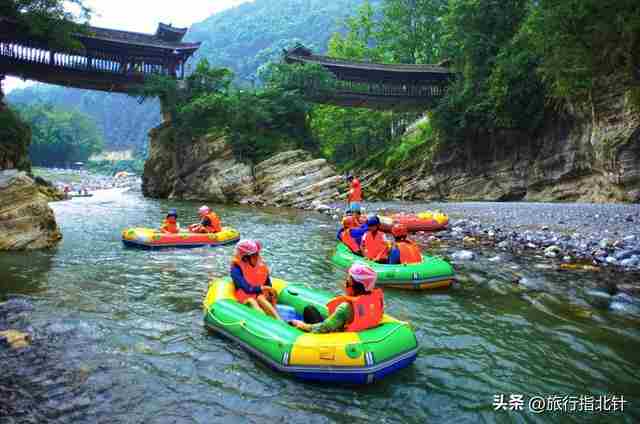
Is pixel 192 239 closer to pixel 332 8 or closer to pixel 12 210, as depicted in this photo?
pixel 12 210

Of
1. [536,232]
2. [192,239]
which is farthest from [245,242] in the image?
[536,232]

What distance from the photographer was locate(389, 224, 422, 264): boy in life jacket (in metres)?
7.61

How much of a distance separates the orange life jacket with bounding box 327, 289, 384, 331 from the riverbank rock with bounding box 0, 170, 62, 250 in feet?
29.0

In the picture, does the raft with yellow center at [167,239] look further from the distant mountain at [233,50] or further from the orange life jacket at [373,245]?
the distant mountain at [233,50]

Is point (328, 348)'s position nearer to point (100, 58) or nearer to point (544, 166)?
point (544, 166)

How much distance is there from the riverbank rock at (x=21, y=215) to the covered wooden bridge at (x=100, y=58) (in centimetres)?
1702

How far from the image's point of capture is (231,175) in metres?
26.8

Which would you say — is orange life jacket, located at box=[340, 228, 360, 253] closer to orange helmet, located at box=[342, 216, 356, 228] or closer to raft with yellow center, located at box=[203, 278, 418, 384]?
orange helmet, located at box=[342, 216, 356, 228]

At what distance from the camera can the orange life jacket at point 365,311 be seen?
4449mm

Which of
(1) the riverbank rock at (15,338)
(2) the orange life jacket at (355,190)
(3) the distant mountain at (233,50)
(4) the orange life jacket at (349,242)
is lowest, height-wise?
(1) the riverbank rock at (15,338)

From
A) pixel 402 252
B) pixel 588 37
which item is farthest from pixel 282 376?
pixel 588 37

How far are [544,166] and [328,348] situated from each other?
20864 millimetres

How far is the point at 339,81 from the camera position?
28.6 metres

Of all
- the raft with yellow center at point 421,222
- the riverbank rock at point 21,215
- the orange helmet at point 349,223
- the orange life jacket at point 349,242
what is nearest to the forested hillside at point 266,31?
the raft with yellow center at point 421,222
